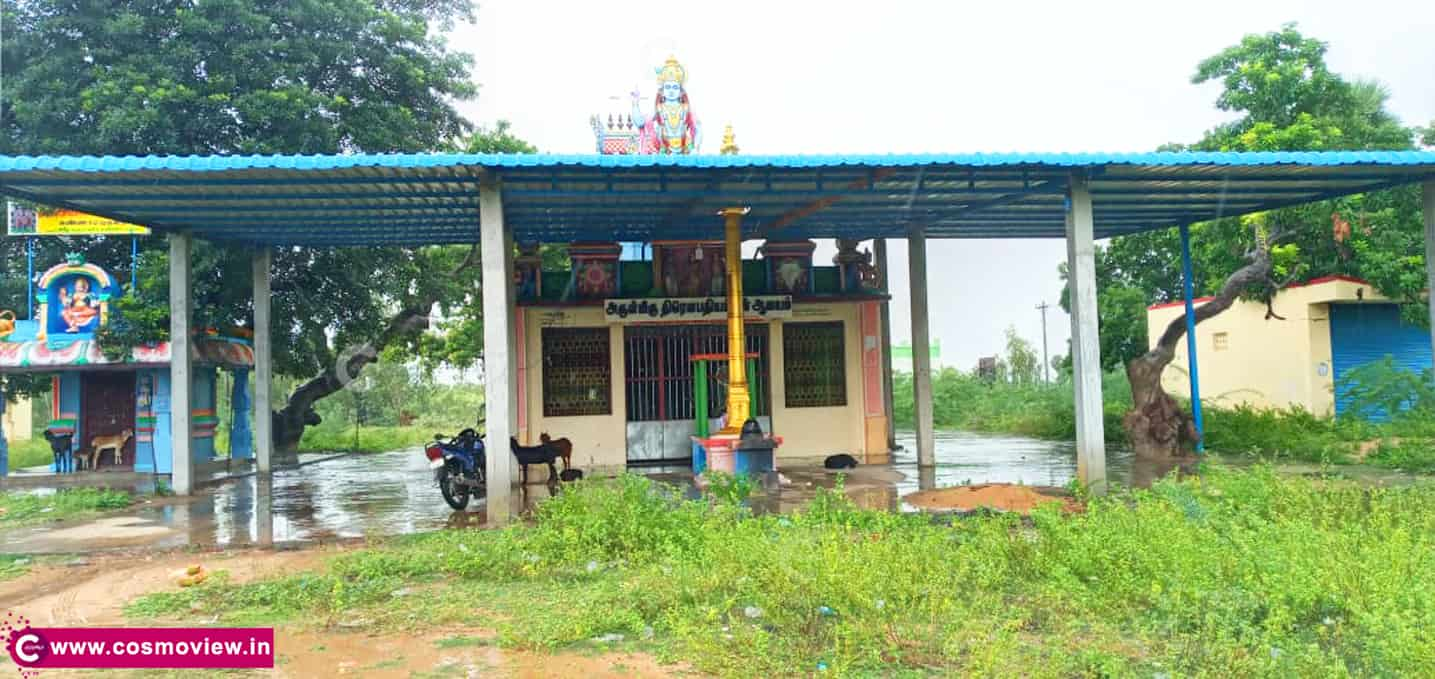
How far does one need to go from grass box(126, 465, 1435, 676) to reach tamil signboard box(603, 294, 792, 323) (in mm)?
7438

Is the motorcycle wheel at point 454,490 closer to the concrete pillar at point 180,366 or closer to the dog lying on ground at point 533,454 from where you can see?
the dog lying on ground at point 533,454

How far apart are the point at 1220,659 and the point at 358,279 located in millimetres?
16969

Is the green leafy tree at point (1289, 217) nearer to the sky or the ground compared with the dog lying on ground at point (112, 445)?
nearer to the sky

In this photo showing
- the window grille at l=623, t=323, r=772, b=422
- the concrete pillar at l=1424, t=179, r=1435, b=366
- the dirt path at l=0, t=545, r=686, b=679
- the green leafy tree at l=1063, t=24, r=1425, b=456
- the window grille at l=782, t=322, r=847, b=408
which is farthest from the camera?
the window grille at l=782, t=322, r=847, b=408

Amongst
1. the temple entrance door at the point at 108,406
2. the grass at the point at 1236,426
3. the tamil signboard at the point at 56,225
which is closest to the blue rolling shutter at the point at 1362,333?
the grass at the point at 1236,426

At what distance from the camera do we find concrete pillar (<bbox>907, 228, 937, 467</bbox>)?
14.6 metres

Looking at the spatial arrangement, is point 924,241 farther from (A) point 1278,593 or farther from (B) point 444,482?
(A) point 1278,593

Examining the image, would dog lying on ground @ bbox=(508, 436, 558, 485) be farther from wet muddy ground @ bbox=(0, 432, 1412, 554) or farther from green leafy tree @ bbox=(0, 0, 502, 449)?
green leafy tree @ bbox=(0, 0, 502, 449)

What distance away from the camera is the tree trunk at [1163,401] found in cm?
1543

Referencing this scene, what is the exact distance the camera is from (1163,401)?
51.4 feet

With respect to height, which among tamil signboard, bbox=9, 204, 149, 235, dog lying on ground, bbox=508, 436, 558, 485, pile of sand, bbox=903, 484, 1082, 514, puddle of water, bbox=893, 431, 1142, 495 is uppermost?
tamil signboard, bbox=9, 204, 149, 235

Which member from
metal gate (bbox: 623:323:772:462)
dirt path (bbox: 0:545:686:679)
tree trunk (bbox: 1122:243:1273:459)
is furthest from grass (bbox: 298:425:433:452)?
tree trunk (bbox: 1122:243:1273:459)

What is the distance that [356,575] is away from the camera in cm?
697
